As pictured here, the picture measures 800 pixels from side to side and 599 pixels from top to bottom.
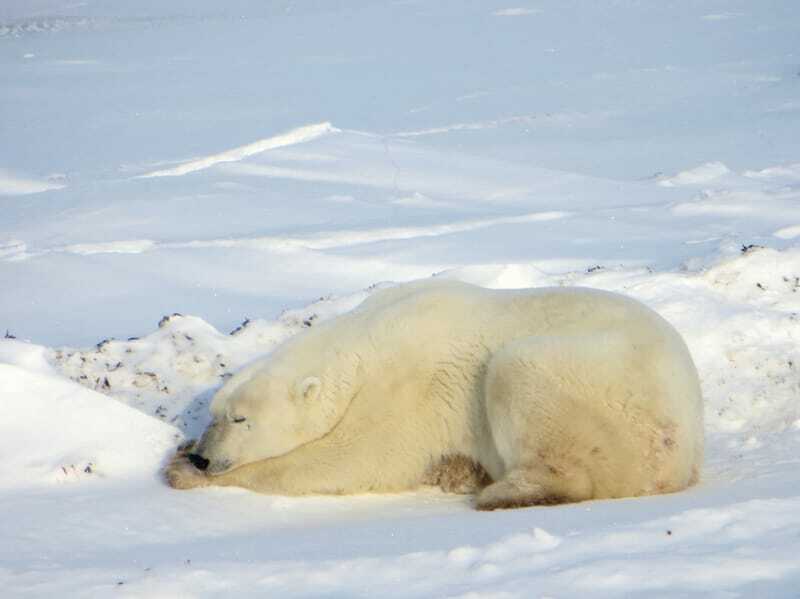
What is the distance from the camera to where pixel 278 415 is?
4.90 meters

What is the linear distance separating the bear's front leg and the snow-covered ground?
5 centimetres

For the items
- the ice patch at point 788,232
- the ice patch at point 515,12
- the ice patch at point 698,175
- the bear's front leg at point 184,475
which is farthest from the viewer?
the ice patch at point 515,12

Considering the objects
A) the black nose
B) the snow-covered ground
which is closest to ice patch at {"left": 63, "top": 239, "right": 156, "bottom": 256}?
the snow-covered ground

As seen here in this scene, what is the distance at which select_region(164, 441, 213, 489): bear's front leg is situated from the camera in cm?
480

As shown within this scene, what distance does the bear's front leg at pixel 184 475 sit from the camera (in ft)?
15.8

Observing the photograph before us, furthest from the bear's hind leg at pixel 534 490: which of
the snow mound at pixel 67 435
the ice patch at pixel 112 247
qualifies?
the ice patch at pixel 112 247

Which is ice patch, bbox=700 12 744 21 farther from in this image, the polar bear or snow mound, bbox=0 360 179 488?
snow mound, bbox=0 360 179 488

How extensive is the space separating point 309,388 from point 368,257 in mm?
3171

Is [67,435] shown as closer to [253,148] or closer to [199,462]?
[199,462]

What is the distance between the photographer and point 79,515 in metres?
4.39

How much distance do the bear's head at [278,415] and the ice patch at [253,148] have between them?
6.73 metres

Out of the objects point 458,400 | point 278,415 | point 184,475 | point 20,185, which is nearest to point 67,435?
point 184,475

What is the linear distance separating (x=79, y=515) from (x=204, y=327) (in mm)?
1772

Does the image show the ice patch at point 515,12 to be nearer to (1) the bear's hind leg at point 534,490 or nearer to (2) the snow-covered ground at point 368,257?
(2) the snow-covered ground at point 368,257
